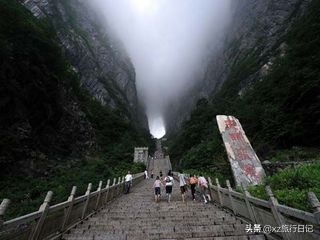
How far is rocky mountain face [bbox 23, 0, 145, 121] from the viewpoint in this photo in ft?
192

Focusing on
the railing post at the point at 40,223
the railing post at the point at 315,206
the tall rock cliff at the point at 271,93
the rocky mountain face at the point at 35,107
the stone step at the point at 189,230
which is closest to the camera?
the railing post at the point at 315,206

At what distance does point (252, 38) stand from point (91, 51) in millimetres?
38497

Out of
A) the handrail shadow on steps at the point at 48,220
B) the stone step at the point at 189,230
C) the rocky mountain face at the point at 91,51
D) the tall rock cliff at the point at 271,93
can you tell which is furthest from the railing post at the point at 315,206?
the rocky mountain face at the point at 91,51

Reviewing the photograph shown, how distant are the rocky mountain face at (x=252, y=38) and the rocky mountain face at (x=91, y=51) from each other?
24.3 m

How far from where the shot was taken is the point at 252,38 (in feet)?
185

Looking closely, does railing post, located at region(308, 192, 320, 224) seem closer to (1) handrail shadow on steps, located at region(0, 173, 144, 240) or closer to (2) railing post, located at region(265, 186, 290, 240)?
(2) railing post, located at region(265, 186, 290, 240)

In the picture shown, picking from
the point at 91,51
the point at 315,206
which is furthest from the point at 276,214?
the point at 91,51

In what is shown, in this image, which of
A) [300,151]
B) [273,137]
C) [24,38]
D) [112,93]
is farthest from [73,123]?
[112,93]

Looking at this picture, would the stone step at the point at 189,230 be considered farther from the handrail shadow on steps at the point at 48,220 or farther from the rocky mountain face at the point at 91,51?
the rocky mountain face at the point at 91,51

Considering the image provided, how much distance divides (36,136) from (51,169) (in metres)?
3.33

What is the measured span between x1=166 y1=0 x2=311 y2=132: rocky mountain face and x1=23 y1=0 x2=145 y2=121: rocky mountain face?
2434cm

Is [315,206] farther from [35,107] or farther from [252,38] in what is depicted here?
[252,38]

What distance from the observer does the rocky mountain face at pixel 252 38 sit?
42.4 metres

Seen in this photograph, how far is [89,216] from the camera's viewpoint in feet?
28.3
